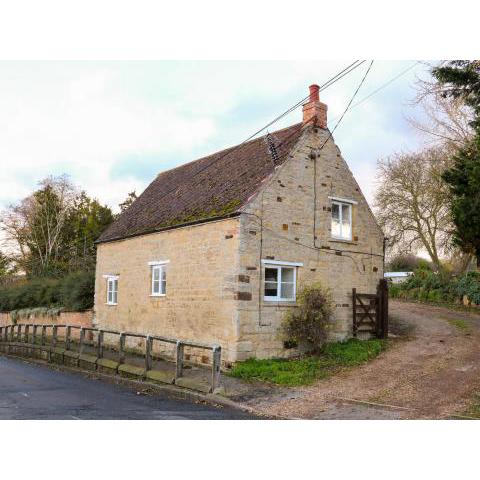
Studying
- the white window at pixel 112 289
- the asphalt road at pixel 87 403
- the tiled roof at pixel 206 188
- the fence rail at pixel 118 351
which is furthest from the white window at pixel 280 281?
the white window at pixel 112 289

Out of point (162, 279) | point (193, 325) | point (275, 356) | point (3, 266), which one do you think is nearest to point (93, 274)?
point (162, 279)

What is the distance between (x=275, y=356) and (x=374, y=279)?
17.2ft

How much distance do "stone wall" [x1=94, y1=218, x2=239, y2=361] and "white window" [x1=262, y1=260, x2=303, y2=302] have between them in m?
1.23

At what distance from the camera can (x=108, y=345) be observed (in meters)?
19.1

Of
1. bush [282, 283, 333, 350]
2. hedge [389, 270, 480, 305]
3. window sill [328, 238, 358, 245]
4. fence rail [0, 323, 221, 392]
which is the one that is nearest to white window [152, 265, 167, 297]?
fence rail [0, 323, 221, 392]

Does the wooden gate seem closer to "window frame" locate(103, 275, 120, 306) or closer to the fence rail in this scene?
the fence rail

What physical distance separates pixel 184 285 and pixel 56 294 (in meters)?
13.5

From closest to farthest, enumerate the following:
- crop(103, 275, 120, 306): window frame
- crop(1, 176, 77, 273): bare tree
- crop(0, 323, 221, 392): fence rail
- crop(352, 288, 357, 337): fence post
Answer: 1. crop(0, 323, 221, 392): fence rail
2. crop(352, 288, 357, 337): fence post
3. crop(103, 275, 120, 306): window frame
4. crop(1, 176, 77, 273): bare tree

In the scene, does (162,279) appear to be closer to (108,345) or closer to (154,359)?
(154,359)

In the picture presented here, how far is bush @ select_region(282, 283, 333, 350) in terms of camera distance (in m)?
14.2

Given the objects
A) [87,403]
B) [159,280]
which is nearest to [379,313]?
[159,280]

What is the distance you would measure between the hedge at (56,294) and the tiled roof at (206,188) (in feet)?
10.7

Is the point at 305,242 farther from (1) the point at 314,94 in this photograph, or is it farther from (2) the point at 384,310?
(1) the point at 314,94

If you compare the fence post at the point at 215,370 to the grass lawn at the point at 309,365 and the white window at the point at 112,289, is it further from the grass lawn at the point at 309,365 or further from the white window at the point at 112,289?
the white window at the point at 112,289
